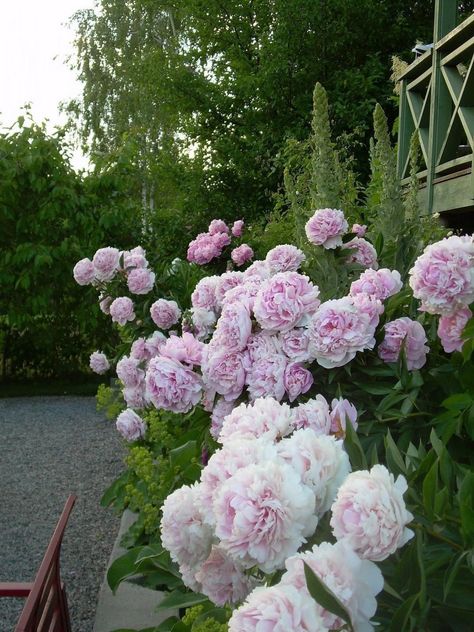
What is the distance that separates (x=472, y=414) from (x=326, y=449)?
0.70 m

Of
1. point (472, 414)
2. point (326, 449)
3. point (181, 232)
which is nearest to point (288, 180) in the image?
point (472, 414)

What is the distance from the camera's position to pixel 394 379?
1.93 meters

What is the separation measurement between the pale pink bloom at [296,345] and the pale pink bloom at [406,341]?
7.6 inches

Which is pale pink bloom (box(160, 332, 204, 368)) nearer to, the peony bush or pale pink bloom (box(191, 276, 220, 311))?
the peony bush

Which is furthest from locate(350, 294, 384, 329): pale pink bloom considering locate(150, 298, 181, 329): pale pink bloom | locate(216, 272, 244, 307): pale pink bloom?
locate(150, 298, 181, 329): pale pink bloom

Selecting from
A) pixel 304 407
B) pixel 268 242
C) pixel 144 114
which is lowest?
pixel 304 407

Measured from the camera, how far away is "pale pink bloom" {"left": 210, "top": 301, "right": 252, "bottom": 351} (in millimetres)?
1852

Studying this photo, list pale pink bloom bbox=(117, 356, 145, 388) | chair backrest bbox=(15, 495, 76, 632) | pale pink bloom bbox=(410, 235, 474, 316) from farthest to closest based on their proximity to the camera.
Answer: pale pink bloom bbox=(117, 356, 145, 388), pale pink bloom bbox=(410, 235, 474, 316), chair backrest bbox=(15, 495, 76, 632)

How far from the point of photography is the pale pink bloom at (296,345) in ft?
5.95

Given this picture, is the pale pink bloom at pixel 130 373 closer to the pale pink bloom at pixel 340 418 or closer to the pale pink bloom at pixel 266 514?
the pale pink bloom at pixel 340 418

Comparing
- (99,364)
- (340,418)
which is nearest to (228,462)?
(340,418)

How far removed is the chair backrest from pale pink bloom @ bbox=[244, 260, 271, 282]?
2.65ft

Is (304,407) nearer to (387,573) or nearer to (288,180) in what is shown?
(387,573)

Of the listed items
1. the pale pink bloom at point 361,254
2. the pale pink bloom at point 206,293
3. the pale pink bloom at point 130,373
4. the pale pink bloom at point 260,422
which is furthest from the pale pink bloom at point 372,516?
the pale pink bloom at point 130,373
